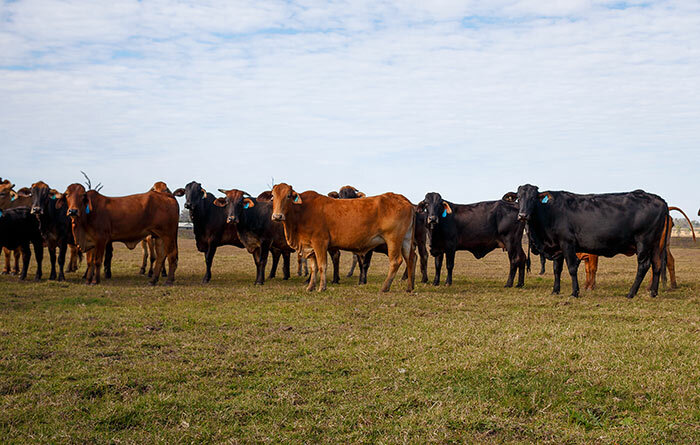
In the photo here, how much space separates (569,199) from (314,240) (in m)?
5.51

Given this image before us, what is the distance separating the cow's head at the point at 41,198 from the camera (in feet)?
46.7

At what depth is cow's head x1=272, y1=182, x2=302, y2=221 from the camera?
42.2 ft

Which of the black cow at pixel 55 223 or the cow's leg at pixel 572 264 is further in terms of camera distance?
the black cow at pixel 55 223

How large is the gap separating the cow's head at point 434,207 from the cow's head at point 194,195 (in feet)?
18.2

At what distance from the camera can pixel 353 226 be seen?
43.1 ft

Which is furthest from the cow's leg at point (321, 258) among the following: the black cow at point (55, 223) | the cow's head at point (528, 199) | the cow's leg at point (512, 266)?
the black cow at point (55, 223)

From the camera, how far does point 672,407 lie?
5.37m

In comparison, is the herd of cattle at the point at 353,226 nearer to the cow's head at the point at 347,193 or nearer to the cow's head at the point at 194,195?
the cow's head at the point at 194,195

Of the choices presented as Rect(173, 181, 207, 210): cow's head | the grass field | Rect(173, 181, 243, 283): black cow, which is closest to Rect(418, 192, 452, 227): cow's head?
the grass field

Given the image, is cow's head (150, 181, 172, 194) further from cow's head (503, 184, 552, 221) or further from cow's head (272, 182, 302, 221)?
cow's head (503, 184, 552, 221)

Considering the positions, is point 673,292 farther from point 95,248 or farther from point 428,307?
point 95,248

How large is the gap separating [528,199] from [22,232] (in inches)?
472

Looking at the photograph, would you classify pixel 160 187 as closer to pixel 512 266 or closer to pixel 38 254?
pixel 38 254

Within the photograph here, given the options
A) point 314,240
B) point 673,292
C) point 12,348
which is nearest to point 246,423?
point 12,348
